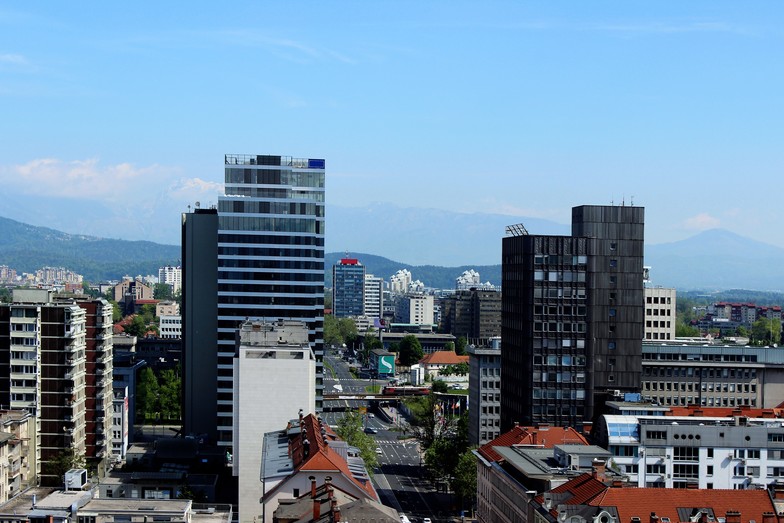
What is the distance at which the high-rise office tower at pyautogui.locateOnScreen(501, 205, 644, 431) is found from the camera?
119m

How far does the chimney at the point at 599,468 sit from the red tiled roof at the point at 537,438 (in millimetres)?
15658

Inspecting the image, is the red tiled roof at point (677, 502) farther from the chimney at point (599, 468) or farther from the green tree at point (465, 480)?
the green tree at point (465, 480)

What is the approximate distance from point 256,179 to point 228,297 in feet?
45.9

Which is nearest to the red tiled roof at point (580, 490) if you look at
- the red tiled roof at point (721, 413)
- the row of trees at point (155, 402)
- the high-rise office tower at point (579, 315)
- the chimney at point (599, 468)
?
the chimney at point (599, 468)

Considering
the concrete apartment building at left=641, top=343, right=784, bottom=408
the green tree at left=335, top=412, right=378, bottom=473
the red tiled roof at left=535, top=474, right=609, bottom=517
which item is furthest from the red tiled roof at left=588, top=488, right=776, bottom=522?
the concrete apartment building at left=641, top=343, right=784, bottom=408

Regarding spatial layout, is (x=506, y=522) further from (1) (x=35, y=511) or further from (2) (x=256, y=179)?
(2) (x=256, y=179)

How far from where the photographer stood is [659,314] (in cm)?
17838

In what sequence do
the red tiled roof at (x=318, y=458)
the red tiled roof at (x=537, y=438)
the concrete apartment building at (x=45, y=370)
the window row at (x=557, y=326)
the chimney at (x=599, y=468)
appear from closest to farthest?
the red tiled roof at (x=318, y=458)
the chimney at (x=599, y=468)
the red tiled roof at (x=537, y=438)
the concrete apartment building at (x=45, y=370)
the window row at (x=557, y=326)

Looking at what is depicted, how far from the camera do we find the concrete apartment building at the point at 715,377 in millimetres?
141125

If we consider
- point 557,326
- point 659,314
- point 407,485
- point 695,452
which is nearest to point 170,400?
point 407,485

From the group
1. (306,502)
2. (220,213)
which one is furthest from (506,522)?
(220,213)

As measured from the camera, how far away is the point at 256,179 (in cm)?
13500

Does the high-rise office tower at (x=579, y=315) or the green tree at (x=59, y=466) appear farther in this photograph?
the high-rise office tower at (x=579, y=315)

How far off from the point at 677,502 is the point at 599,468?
23.0 ft
